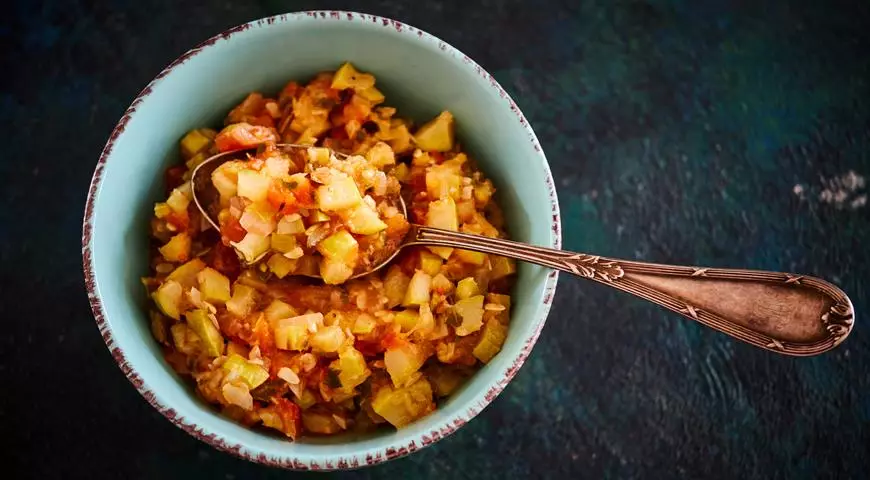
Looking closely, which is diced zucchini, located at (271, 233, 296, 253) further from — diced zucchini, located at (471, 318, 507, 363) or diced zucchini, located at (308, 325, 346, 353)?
diced zucchini, located at (471, 318, 507, 363)

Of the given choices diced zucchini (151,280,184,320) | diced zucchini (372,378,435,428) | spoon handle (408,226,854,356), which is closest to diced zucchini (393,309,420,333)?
diced zucchini (372,378,435,428)

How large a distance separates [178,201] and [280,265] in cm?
27

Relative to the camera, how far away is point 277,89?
187cm

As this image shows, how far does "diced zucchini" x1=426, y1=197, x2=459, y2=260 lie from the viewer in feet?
A: 5.46

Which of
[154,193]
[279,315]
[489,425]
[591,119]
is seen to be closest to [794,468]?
[489,425]

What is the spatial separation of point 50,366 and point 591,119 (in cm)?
146

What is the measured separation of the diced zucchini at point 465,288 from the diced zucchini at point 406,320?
95 millimetres

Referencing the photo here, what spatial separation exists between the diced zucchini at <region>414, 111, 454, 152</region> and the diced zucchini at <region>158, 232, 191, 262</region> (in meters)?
0.53

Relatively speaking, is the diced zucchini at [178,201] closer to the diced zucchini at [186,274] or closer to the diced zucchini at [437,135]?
the diced zucchini at [186,274]

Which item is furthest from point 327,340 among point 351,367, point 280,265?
point 280,265

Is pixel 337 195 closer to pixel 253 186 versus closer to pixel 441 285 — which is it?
pixel 253 186

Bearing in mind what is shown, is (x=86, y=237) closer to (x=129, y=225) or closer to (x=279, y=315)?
(x=129, y=225)

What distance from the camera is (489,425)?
81.4 inches

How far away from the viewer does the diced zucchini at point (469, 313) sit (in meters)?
1.65
